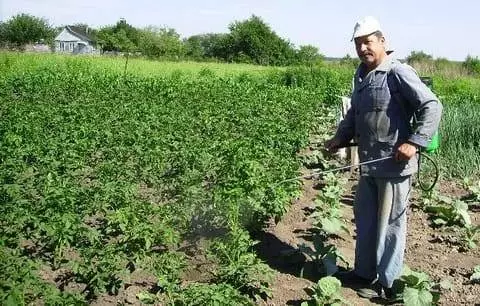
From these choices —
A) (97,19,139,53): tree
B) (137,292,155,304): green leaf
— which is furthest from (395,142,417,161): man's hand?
(97,19,139,53): tree

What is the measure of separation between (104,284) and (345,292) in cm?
171

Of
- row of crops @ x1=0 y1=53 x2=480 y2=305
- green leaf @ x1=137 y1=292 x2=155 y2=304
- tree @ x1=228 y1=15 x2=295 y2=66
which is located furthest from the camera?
tree @ x1=228 y1=15 x2=295 y2=66

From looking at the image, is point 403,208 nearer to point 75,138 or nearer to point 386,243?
point 386,243

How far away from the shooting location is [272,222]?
5750mm

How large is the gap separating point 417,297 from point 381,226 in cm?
53

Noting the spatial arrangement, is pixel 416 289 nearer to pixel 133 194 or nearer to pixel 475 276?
pixel 475 276

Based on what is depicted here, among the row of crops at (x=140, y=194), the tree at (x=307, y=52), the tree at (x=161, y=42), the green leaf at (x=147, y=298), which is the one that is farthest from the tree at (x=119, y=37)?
the green leaf at (x=147, y=298)

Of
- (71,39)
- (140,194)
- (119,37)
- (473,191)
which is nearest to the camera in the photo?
(140,194)

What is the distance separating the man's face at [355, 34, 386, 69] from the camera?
12.6 feet

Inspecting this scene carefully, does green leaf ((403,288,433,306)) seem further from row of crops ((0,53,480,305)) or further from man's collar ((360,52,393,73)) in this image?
man's collar ((360,52,393,73))

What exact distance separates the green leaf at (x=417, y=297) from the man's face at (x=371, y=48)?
1.49m

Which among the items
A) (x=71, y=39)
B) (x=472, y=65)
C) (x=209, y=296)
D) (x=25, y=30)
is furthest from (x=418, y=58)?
(x=71, y=39)

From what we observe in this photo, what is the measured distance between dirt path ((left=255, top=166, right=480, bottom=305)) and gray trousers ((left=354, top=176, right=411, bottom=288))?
→ 0.24 meters

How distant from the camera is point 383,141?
4.02m
